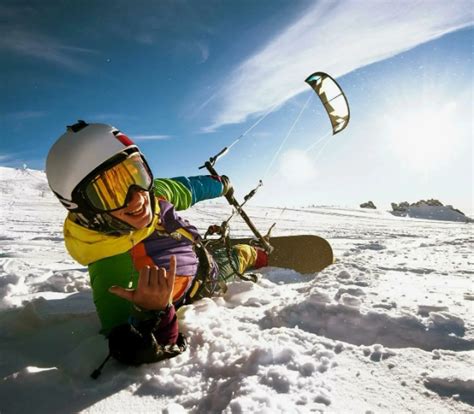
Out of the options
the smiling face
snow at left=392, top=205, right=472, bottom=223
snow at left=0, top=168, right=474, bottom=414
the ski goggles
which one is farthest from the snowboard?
snow at left=392, top=205, right=472, bottom=223

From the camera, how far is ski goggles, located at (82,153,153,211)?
201cm

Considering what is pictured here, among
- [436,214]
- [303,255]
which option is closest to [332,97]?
[303,255]

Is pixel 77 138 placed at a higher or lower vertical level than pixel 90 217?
higher

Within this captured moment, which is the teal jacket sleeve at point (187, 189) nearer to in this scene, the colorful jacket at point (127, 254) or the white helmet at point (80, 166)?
the colorful jacket at point (127, 254)

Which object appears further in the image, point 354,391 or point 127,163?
point 127,163

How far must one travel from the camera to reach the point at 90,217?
2035mm

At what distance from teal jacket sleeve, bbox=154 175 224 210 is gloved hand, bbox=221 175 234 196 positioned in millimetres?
64

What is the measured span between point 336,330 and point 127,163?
174 centimetres

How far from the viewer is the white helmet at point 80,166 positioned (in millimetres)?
2008

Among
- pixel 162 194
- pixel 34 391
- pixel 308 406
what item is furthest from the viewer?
pixel 162 194

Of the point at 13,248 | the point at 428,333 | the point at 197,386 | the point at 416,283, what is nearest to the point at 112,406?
the point at 197,386

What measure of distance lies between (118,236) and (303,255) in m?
2.85

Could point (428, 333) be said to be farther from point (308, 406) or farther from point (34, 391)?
point (34, 391)

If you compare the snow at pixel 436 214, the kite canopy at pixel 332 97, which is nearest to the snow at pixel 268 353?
the kite canopy at pixel 332 97
